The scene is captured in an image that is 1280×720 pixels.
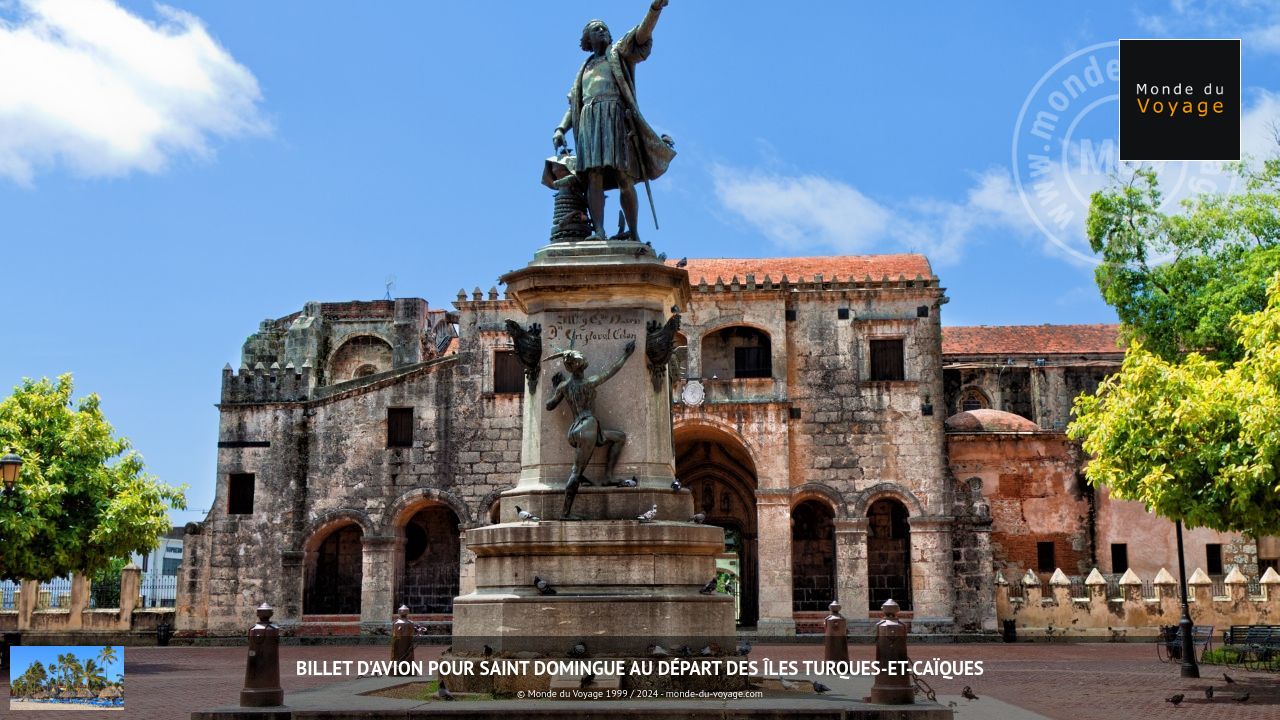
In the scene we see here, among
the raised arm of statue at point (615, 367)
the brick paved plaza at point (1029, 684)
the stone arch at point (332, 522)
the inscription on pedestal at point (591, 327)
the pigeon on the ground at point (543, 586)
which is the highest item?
→ the inscription on pedestal at point (591, 327)

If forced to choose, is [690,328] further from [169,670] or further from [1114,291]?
[169,670]

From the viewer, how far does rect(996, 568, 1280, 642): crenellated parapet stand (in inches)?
1278

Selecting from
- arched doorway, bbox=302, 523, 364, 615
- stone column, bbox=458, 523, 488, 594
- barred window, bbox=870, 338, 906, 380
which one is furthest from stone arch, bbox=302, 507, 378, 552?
barred window, bbox=870, 338, 906, 380

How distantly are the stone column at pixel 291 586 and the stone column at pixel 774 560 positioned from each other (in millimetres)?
12735

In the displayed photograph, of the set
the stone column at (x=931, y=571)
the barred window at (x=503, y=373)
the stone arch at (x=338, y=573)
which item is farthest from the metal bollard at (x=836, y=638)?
the stone arch at (x=338, y=573)

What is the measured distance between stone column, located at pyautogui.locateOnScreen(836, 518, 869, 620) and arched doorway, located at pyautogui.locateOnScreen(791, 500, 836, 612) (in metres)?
1.98

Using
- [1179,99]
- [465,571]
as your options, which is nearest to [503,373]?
[465,571]

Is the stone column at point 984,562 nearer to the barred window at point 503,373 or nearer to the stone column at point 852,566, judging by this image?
the stone column at point 852,566

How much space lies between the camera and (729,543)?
130ft

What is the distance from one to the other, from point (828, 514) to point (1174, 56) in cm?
1812

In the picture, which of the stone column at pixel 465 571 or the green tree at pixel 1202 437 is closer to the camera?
the green tree at pixel 1202 437

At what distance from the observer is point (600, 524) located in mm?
11523

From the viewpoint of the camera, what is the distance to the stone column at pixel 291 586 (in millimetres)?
35438

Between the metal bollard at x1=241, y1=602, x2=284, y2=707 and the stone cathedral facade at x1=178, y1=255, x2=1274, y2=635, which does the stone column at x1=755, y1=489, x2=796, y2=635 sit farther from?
the metal bollard at x1=241, y1=602, x2=284, y2=707
